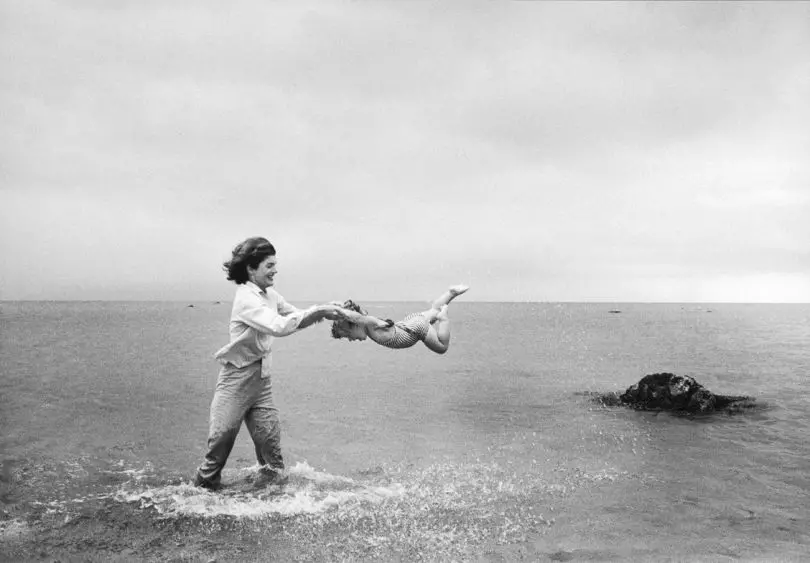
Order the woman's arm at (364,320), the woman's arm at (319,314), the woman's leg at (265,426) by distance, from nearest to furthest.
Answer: the woman's arm at (319,314)
the woman's arm at (364,320)
the woman's leg at (265,426)

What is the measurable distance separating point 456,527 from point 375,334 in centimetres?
249

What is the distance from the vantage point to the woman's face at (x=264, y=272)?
7117 millimetres

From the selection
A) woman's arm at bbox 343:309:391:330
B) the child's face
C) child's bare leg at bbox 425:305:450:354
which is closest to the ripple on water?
child's bare leg at bbox 425:305:450:354

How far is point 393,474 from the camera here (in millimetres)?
9594

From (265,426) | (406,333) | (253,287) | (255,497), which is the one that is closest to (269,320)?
(253,287)

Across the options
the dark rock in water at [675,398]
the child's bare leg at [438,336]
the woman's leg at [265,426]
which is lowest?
the dark rock in water at [675,398]

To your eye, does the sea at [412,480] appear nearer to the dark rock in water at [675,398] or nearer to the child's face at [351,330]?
the dark rock in water at [675,398]

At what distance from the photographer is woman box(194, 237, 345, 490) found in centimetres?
679

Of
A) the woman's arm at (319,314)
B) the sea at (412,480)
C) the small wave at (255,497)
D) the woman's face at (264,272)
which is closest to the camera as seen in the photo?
the sea at (412,480)

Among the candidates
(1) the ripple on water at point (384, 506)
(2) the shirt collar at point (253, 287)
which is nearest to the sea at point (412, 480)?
(1) the ripple on water at point (384, 506)

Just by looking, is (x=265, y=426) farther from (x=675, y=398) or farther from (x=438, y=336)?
(x=675, y=398)

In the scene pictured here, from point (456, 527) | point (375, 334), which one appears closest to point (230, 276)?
point (375, 334)

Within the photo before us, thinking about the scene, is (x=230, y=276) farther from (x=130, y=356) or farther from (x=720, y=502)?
(x=130, y=356)

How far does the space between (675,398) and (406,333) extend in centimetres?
1304
